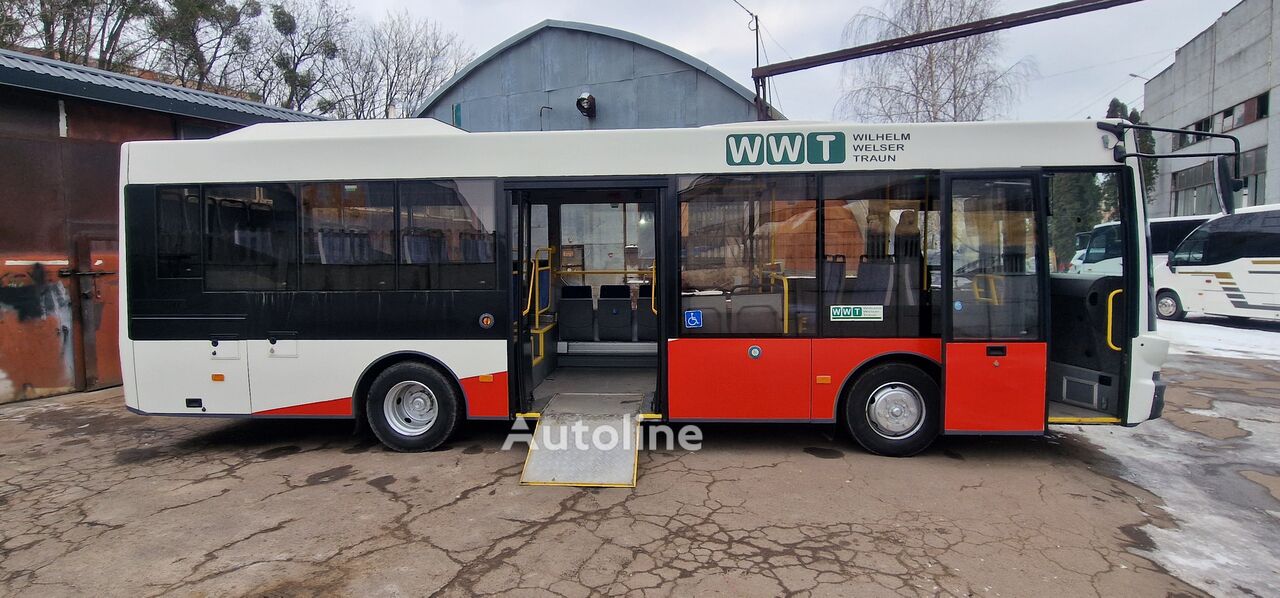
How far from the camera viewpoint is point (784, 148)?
5.41 m

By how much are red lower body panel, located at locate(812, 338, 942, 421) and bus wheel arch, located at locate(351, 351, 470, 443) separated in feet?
10.4

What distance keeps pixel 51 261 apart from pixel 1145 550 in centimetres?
1251

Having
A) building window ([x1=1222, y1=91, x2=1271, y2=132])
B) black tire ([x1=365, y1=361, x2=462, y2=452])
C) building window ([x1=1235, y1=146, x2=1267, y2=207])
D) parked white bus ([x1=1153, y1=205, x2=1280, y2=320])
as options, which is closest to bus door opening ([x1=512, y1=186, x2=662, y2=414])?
black tire ([x1=365, y1=361, x2=462, y2=452])

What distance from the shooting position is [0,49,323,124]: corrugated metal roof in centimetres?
802

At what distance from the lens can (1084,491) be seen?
486 cm

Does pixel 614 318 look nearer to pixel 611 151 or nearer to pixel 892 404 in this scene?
pixel 611 151

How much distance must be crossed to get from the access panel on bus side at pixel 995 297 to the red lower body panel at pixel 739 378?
4.02 feet

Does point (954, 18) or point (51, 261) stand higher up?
A: point (954, 18)

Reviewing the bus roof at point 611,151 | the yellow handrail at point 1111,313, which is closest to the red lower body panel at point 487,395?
the bus roof at point 611,151

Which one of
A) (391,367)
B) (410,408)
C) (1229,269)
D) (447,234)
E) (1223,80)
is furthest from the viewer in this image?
(1223,80)

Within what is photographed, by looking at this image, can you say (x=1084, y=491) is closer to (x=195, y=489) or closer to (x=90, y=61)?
(x=195, y=489)

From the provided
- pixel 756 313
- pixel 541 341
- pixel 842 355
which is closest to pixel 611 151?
pixel 756 313

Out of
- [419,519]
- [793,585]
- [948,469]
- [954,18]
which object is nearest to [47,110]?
[419,519]

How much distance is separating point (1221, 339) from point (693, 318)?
1389 cm
